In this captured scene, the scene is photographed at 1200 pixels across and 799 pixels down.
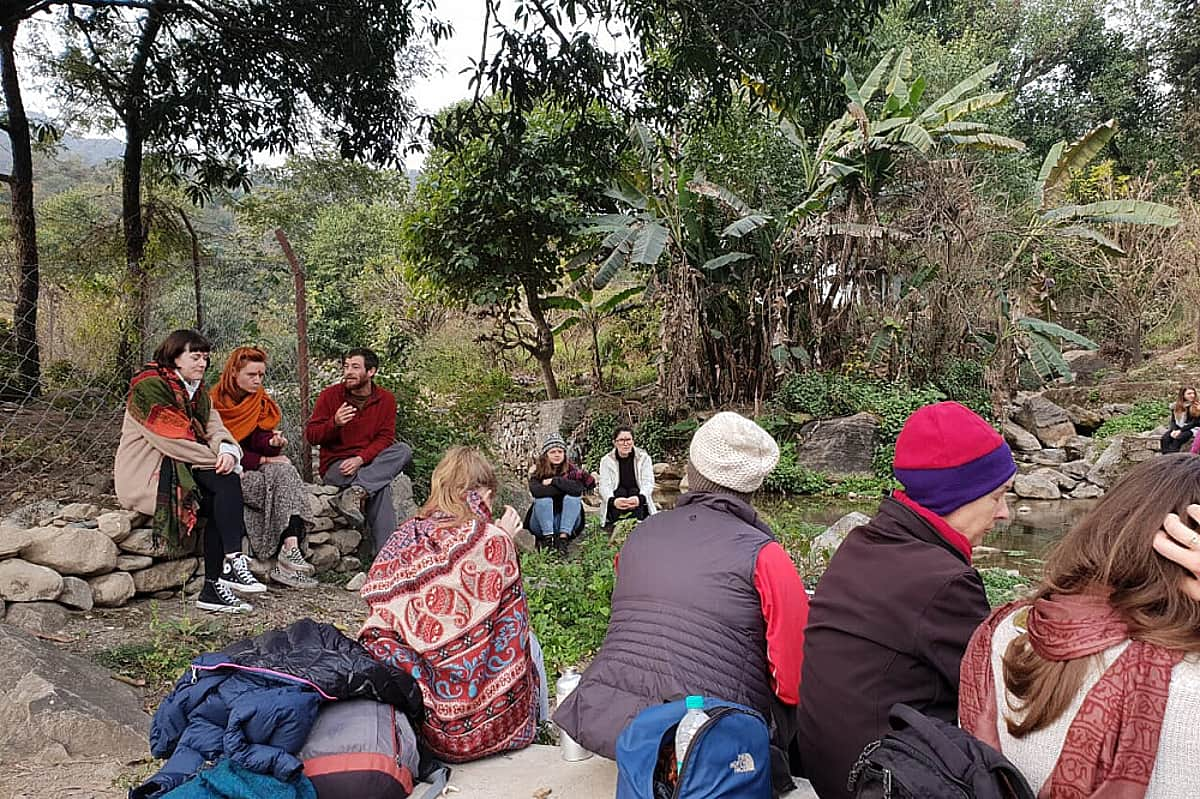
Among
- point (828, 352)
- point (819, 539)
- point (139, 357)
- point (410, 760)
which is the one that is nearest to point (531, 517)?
point (819, 539)

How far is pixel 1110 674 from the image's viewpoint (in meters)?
1.45

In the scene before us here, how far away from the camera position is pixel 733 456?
2.71 m

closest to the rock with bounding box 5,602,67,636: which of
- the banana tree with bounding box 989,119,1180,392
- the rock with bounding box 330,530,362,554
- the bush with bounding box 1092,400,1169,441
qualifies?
the rock with bounding box 330,530,362,554

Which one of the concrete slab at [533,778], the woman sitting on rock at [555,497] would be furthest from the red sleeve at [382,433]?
the concrete slab at [533,778]

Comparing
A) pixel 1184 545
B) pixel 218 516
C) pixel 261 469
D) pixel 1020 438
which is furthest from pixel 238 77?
pixel 1020 438

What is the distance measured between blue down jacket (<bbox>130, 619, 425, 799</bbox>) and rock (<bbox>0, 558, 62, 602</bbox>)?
250 cm

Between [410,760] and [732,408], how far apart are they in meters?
10.4

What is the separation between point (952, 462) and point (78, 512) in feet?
15.2

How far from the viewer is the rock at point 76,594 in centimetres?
459

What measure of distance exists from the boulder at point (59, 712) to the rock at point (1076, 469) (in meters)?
11.1

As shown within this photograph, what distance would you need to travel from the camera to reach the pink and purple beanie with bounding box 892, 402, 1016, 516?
7.26ft

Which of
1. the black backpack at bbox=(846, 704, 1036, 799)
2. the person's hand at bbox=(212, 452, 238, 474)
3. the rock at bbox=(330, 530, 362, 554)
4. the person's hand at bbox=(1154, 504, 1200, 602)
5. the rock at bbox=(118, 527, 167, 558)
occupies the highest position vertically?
the person's hand at bbox=(1154, 504, 1200, 602)

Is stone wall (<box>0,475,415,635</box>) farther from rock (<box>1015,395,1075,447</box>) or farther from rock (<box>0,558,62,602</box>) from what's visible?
rock (<box>1015,395,1075,447</box>)

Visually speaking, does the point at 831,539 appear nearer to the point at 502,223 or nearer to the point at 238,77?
the point at 238,77
